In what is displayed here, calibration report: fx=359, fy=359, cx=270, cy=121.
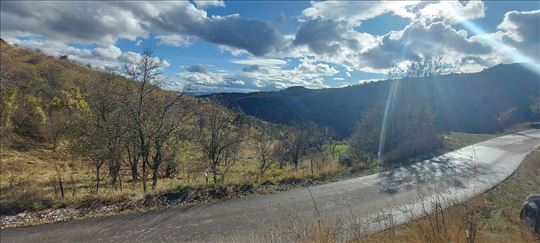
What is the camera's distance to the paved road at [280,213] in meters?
8.09

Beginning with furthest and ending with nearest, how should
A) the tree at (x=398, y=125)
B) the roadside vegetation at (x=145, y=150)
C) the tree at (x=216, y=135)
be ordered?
1. the tree at (x=398, y=125)
2. the tree at (x=216, y=135)
3. the roadside vegetation at (x=145, y=150)

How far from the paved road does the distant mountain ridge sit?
68545mm

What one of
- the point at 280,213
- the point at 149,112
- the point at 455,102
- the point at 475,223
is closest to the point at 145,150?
the point at 149,112

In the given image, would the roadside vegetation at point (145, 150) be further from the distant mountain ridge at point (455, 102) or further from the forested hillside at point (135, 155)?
the distant mountain ridge at point (455, 102)

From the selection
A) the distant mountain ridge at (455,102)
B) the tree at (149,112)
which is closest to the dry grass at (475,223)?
the tree at (149,112)

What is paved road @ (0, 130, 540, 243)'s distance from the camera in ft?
26.6

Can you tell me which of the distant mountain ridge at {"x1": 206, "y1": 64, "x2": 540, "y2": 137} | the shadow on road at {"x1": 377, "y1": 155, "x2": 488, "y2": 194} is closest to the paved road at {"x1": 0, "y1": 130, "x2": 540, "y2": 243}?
the shadow on road at {"x1": 377, "y1": 155, "x2": 488, "y2": 194}

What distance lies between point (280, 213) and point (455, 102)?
132 meters

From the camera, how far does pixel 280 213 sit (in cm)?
966

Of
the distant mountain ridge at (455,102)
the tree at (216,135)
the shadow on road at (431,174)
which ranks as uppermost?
the distant mountain ridge at (455,102)

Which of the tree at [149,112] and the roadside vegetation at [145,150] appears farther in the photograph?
the tree at [149,112]

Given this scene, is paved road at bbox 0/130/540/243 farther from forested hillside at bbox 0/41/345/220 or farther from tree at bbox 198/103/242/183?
tree at bbox 198/103/242/183

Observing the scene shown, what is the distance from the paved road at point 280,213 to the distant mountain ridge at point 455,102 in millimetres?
68545

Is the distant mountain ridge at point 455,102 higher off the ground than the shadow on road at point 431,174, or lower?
higher
